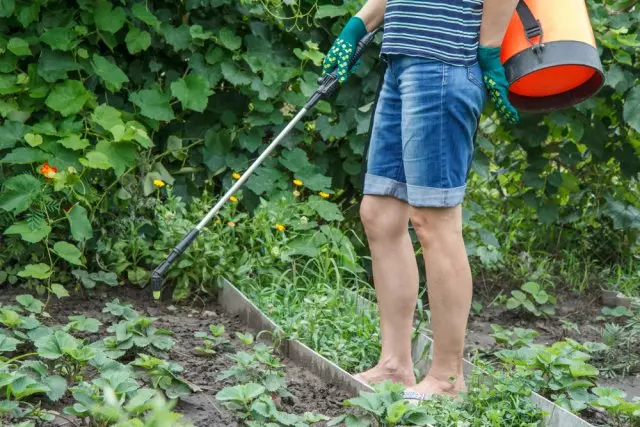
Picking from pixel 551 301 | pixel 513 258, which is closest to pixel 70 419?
pixel 551 301

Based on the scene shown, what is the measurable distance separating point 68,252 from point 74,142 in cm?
43

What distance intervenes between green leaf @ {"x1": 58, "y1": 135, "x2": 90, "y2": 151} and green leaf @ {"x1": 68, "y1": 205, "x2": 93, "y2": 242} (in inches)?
9.1

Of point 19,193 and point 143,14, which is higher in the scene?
point 143,14

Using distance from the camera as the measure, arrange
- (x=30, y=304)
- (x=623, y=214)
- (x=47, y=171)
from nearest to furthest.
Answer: (x=30, y=304) < (x=47, y=171) < (x=623, y=214)

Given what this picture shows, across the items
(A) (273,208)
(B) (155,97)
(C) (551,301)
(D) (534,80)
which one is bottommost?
(C) (551,301)

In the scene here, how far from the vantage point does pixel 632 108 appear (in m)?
4.16

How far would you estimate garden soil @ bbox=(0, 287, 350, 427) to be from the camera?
2699 millimetres

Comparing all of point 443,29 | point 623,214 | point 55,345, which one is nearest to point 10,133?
point 55,345

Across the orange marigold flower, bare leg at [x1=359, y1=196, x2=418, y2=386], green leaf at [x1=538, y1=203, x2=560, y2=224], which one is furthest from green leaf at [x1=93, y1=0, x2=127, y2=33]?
green leaf at [x1=538, y1=203, x2=560, y2=224]

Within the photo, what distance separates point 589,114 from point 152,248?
2083 millimetres

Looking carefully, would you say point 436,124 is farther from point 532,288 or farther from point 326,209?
point 532,288

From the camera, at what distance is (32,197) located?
3613mm

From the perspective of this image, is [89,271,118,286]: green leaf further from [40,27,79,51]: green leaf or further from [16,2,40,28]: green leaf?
[16,2,40,28]: green leaf

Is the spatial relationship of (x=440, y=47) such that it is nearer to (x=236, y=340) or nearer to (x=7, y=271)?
(x=236, y=340)
